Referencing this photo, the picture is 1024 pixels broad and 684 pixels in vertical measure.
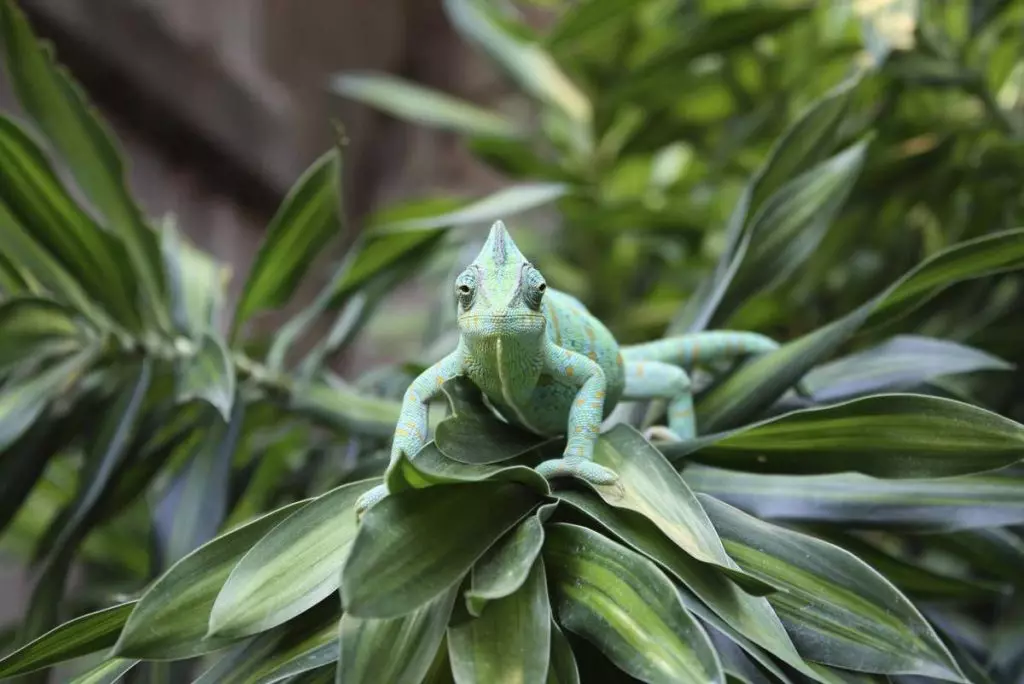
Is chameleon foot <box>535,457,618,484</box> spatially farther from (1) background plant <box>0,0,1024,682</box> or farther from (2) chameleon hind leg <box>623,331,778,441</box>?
(2) chameleon hind leg <box>623,331,778,441</box>

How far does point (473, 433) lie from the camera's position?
2.08 feet

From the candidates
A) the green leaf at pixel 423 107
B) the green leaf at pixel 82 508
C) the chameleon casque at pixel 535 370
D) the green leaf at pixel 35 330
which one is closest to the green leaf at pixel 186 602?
the chameleon casque at pixel 535 370

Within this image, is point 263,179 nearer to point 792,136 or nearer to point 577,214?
point 577,214

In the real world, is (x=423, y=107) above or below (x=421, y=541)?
above

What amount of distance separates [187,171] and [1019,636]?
2.18 metres

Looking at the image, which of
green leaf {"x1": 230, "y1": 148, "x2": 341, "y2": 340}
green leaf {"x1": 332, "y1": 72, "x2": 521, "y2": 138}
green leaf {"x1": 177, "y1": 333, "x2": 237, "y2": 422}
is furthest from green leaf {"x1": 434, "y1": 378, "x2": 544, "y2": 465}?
green leaf {"x1": 332, "y1": 72, "x2": 521, "y2": 138}

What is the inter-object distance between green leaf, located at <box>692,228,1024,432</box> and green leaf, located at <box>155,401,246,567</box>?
0.52m

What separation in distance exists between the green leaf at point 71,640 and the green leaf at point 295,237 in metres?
0.48

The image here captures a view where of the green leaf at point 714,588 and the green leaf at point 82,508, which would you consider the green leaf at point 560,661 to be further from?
the green leaf at point 82,508

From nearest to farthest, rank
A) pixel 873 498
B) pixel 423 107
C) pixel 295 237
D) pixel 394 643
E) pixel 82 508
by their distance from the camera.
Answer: pixel 394 643 < pixel 873 498 < pixel 82 508 < pixel 295 237 < pixel 423 107

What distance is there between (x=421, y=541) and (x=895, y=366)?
0.57 m

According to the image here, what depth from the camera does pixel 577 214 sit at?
1.28 metres

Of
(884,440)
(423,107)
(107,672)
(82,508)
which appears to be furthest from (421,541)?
(423,107)

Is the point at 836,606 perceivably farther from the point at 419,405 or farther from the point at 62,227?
the point at 62,227
